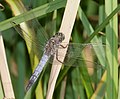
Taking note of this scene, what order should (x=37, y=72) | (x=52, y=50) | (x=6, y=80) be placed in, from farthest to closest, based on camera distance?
1. (x=52, y=50)
2. (x=37, y=72)
3. (x=6, y=80)

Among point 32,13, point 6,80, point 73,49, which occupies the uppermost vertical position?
point 32,13

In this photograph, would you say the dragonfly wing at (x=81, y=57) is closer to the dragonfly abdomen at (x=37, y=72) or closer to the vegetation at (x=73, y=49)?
the vegetation at (x=73, y=49)

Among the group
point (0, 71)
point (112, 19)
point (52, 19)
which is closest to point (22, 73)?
point (52, 19)

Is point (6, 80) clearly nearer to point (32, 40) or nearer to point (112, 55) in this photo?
point (32, 40)

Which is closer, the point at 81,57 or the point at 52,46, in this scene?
the point at 81,57

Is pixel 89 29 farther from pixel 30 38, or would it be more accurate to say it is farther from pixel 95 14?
pixel 95 14

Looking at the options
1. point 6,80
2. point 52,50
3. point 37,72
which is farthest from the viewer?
point 52,50

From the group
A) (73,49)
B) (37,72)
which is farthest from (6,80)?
(73,49)

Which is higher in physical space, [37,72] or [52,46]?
[52,46]

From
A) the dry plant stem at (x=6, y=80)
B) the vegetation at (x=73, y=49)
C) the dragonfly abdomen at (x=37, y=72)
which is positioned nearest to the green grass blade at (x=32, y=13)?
the vegetation at (x=73, y=49)

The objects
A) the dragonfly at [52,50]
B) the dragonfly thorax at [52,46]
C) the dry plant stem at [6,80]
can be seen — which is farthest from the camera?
the dragonfly thorax at [52,46]

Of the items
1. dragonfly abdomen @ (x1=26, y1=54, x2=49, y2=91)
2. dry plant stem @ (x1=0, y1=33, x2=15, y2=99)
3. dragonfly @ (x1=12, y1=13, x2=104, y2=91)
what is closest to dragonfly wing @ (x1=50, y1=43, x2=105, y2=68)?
dragonfly @ (x1=12, y1=13, x2=104, y2=91)
